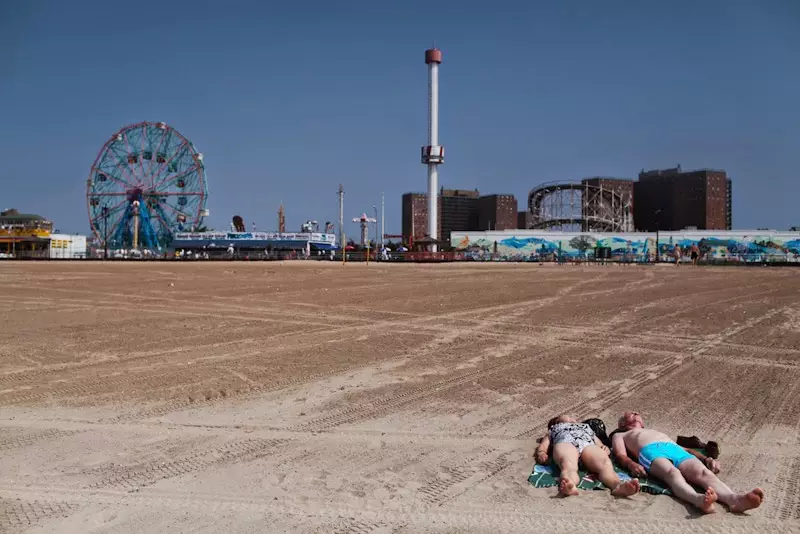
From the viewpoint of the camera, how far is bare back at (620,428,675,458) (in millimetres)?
4336

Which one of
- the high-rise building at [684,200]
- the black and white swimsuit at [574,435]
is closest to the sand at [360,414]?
the black and white swimsuit at [574,435]

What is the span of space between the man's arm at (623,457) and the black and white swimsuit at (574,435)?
172mm

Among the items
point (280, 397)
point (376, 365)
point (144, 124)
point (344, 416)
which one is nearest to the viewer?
point (344, 416)

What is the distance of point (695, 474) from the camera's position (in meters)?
3.94

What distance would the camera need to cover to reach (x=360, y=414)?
221 inches

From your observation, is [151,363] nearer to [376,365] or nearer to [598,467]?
[376,365]

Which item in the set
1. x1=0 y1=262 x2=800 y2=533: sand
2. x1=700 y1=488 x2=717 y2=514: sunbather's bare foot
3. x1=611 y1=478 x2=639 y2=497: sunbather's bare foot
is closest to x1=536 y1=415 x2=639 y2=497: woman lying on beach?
x1=611 y1=478 x2=639 y2=497: sunbather's bare foot

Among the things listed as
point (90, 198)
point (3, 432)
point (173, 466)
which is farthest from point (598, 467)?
point (90, 198)

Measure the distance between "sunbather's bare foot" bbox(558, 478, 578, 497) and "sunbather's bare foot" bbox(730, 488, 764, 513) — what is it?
90 cm

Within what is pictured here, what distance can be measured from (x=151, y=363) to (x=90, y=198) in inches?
3485

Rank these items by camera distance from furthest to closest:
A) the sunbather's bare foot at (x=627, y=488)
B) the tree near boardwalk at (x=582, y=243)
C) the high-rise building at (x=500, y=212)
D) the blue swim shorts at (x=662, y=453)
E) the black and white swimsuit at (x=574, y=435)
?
the high-rise building at (x=500, y=212), the tree near boardwalk at (x=582, y=243), the black and white swimsuit at (x=574, y=435), the blue swim shorts at (x=662, y=453), the sunbather's bare foot at (x=627, y=488)

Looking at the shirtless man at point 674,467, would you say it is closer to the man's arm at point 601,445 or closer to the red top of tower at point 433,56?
the man's arm at point 601,445

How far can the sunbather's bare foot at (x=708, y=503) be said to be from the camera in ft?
11.9

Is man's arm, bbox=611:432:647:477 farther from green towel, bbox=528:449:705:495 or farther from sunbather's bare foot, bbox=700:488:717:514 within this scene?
sunbather's bare foot, bbox=700:488:717:514
